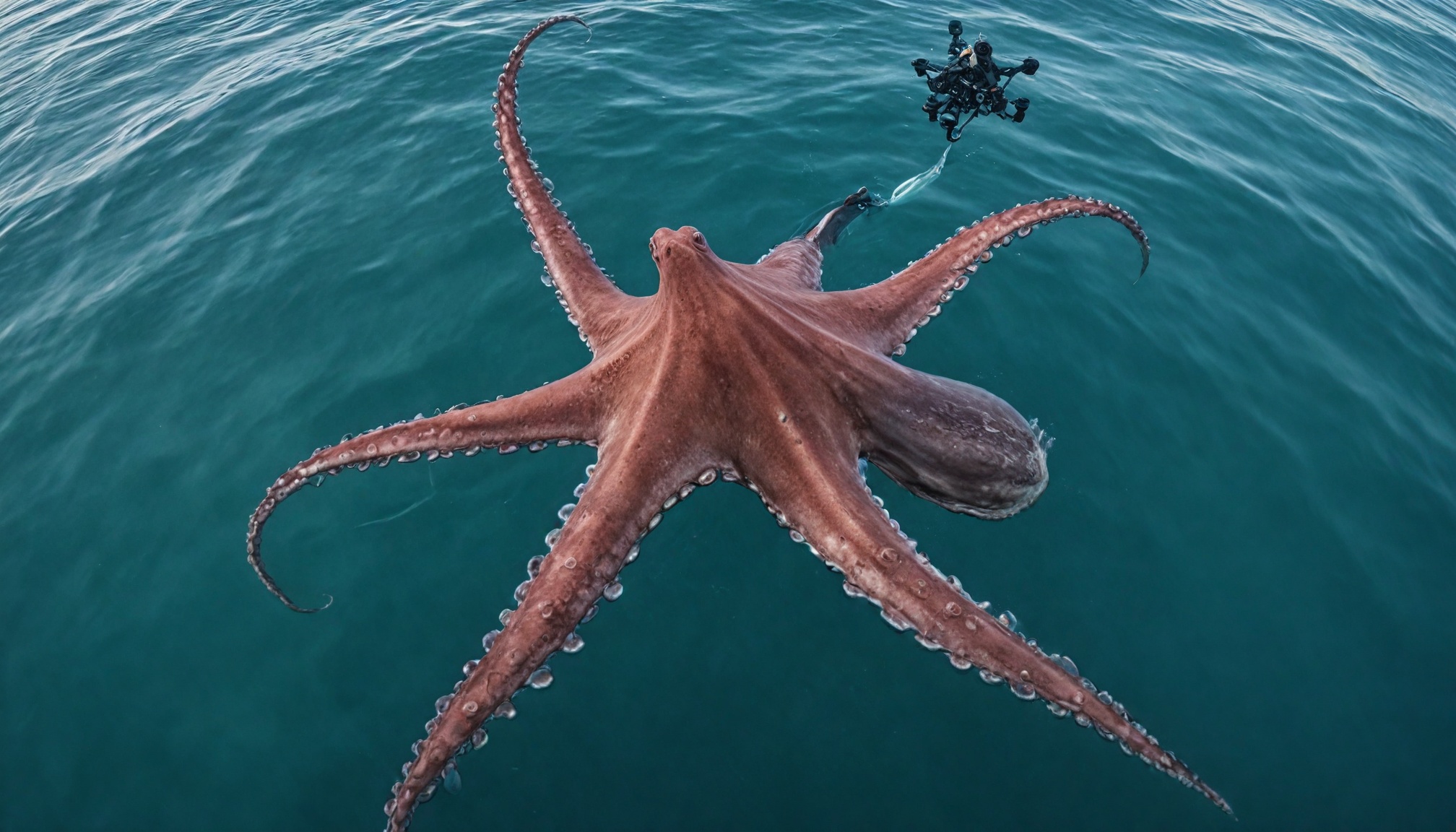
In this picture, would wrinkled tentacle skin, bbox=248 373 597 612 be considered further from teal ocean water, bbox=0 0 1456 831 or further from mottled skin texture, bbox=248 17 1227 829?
teal ocean water, bbox=0 0 1456 831

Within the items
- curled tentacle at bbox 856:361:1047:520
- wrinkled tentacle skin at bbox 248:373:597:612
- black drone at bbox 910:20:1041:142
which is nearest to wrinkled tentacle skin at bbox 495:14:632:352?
wrinkled tentacle skin at bbox 248:373:597:612

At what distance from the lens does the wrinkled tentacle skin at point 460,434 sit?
4805mm

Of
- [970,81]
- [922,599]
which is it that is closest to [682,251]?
[922,599]

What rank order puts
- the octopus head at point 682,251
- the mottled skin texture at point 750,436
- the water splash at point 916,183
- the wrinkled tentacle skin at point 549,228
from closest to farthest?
Result: the mottled skin texture at point 750,436
the octopus head at point 682,251
the wrinkled tentacle skin at point 549,228
the water splash at point 916,183

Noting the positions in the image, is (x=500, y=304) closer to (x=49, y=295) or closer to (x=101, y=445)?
(x=101, y=445)

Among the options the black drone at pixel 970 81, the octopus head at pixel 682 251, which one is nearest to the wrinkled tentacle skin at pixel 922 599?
the octopus head at pixel 682 251

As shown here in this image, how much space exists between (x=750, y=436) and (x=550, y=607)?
71.7 inches

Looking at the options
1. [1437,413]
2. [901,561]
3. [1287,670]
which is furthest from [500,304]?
[1437,413]

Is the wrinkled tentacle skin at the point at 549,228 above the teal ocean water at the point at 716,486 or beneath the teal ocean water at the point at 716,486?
above

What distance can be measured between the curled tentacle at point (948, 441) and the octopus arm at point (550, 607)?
5.51ft

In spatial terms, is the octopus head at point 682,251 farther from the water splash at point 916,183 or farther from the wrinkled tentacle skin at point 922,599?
the water splash at point 916,183

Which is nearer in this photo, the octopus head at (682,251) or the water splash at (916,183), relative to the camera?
the octopus head at (682,251)

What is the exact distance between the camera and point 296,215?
11336 mm

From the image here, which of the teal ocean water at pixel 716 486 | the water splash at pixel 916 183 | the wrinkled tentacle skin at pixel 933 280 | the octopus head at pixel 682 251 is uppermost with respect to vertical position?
the octopus head at pixel 682 251
